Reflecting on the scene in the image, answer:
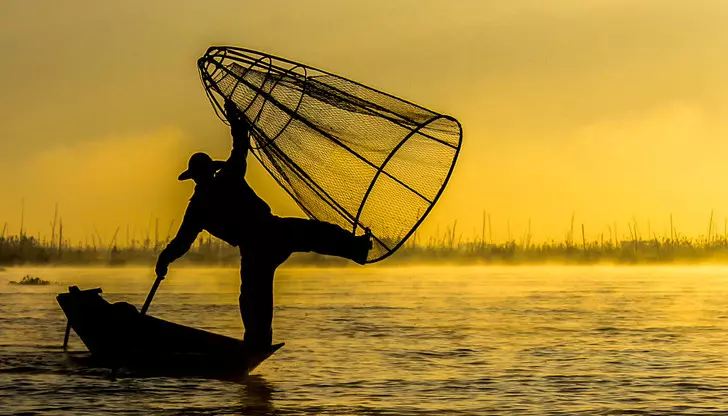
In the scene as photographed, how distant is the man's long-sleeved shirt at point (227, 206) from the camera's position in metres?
12.9

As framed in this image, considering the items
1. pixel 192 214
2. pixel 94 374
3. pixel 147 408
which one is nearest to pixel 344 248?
pixel 192 214

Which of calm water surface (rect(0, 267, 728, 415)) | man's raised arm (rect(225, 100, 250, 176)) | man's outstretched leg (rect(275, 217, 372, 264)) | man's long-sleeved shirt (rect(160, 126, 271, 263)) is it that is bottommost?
calm water surface (rect(0, 267, 728, 415))

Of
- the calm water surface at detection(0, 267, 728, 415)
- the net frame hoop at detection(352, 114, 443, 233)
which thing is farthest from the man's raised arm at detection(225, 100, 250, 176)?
the calm water surface at detection(0, 267, 728, 415)

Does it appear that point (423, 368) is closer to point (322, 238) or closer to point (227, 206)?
point (322, 238)

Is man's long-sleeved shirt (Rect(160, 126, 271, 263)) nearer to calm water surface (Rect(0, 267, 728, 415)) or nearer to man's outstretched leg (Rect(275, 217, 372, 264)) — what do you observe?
man's outstretched leg (Rect(275, 217, 372, 264))

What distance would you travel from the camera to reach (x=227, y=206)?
1296 cm

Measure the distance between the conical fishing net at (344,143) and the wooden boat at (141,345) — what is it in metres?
1.78

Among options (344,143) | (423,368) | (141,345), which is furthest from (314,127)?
(423,368)

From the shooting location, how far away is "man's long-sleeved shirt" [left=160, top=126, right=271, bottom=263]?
12.9 metres

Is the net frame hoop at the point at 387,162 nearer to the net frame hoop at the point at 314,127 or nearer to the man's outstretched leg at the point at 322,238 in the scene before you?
the net frame hoop at the point at 314,127

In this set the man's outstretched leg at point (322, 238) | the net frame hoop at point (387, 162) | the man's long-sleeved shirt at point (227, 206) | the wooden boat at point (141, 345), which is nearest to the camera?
the net frame hoop at point (387, 162)

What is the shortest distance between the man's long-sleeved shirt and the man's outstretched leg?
0.28 meters

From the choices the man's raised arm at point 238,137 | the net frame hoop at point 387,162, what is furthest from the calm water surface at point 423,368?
the man's raised arm at point 238,137

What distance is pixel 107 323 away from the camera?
13.9m
